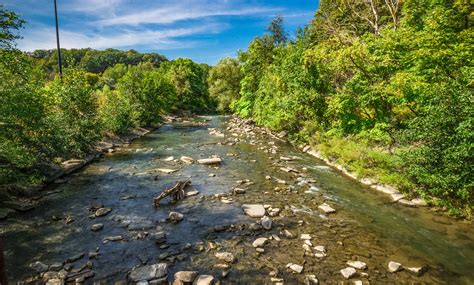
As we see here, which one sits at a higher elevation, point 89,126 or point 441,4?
point 441,4

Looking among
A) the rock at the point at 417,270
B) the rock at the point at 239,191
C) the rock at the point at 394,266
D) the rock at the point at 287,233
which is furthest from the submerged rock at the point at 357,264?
the rock at the point at 239,191

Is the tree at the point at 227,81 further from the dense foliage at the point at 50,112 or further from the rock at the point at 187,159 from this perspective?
the rock at the point at 187,159

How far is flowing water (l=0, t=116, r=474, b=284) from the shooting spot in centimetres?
761

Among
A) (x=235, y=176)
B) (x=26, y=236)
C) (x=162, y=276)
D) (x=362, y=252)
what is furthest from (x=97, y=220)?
(x=362, y=252)

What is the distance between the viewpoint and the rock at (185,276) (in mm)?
6953

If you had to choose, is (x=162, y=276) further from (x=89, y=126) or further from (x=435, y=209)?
(x=89, y=126)

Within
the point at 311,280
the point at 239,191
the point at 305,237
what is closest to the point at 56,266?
the point at 311,280

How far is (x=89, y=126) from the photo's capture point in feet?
67.3

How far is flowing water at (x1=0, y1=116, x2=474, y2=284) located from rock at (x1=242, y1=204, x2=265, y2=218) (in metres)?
0.44

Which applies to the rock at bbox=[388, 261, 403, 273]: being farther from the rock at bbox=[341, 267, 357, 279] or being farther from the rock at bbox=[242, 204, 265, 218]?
the rock at bbox=[242, 204, 265, 218]

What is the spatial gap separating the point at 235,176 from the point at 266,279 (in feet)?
28.7

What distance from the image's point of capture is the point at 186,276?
279 inches

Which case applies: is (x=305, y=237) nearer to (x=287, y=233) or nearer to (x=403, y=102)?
(x=287, y=233)

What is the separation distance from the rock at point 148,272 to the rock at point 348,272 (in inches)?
182
